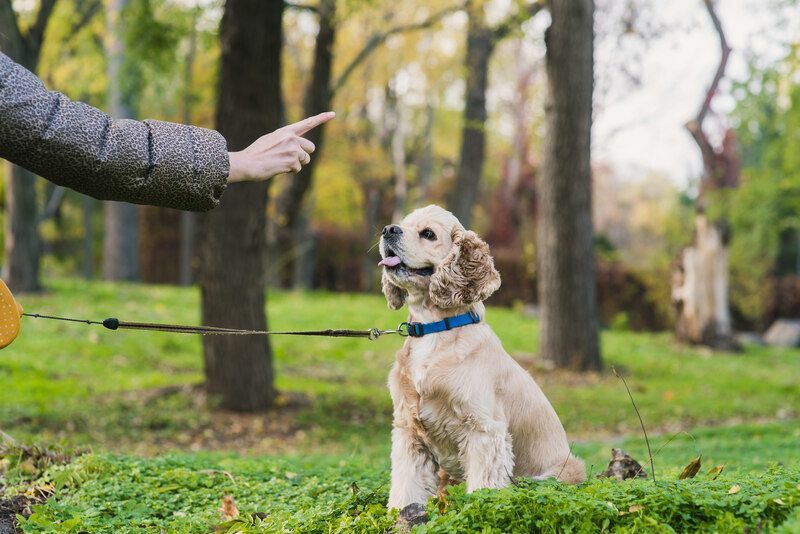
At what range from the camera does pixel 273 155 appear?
3.63 meters

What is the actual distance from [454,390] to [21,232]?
14207 millimetres

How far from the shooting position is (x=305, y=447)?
8.80 metres

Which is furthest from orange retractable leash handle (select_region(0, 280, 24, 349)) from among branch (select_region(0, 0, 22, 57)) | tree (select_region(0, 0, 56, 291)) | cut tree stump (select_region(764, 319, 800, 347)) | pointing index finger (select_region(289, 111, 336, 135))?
cut tree stump (select_region(764, 319, 800, 347))

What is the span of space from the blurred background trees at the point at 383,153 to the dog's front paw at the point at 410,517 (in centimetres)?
142

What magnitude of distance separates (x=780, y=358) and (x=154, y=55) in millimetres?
14941

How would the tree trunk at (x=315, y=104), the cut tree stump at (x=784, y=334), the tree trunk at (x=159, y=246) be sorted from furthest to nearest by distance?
the tree trunk at (x=159, y=246), the cut tree stump at (x=784, y=334), the tree trunk at (x=315, y=104)

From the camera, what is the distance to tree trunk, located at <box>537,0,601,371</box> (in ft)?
41.8

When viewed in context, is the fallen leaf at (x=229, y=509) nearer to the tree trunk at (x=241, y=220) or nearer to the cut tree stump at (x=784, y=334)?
the tree trunk at (x=241, y=220)

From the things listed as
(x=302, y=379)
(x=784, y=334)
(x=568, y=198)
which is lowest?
(x=302, y=379)

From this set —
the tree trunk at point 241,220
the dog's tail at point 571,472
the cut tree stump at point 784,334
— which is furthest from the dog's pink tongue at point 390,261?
the cut tree stump at point 784,334

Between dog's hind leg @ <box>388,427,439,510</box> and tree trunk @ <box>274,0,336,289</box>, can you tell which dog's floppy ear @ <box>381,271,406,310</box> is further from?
tree trunk @ <box>274,0,336,289</box>

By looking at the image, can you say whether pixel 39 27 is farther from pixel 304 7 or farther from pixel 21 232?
pixel 304 7

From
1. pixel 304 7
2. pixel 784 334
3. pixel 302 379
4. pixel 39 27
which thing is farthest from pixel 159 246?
pixel 784 334

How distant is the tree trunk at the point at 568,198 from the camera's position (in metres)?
12.7
